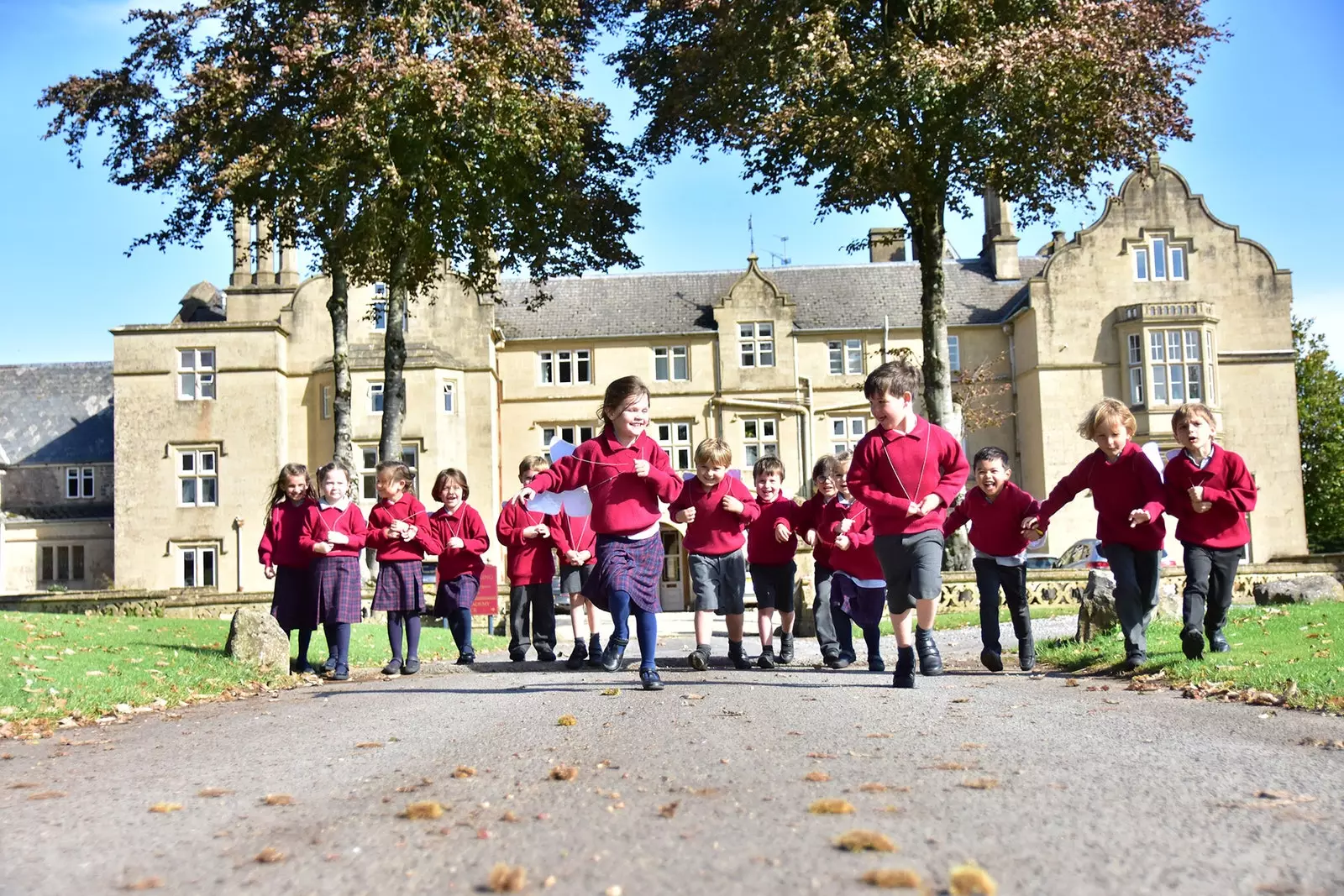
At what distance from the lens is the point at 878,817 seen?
4.12m

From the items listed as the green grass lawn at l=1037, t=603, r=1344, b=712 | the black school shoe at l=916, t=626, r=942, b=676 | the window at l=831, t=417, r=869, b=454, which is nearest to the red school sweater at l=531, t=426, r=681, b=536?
the black school shoe at l=916, t=626, r=942, b=676

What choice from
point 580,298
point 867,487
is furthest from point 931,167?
point 580,298

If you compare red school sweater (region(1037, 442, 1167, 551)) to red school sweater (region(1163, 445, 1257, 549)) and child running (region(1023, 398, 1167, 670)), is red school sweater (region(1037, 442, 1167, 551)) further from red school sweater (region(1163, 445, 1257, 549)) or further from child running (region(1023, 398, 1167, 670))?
red school sweater (region(1163, 445, 1257, 549))

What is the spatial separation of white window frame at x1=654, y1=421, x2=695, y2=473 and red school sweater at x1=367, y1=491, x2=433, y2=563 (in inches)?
1231

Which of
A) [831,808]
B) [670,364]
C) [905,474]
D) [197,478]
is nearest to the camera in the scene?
[831,808]

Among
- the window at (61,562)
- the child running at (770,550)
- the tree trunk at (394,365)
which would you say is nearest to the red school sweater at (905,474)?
the child running at (770,550)

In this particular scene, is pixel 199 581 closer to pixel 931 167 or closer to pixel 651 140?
pixel 651 140

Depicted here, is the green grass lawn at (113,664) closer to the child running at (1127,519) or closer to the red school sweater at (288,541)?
the red school sweater at (288,541)

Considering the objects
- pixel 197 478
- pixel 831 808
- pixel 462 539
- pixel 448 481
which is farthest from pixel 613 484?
pixel 197 478

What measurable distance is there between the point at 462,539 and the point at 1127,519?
5.89m

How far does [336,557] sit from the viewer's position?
11.0 metres

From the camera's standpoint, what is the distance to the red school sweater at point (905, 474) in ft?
28.3

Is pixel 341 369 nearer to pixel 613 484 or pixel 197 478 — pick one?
pixel 613 484

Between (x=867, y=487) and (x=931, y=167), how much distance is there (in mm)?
14975
